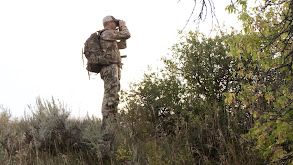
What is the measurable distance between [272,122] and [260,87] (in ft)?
1.61

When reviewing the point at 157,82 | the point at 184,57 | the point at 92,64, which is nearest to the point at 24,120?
the point at 92,64

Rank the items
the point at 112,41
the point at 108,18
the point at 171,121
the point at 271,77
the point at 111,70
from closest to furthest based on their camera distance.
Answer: the point at 271,77 < the point at 171,121 < the point at 111,70 < the point at 112,41 < the point at 108,18

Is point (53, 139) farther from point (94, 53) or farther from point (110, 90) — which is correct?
point (94, 53)

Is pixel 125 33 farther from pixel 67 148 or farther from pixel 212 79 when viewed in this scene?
pixel 67 148

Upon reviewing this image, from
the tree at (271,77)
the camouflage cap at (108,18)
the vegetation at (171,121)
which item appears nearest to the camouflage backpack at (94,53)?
the camouflage cap at (108,18)

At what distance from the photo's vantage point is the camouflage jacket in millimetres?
8586

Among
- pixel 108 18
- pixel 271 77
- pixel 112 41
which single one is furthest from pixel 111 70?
pixel 271 77

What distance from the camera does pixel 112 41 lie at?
8.83m

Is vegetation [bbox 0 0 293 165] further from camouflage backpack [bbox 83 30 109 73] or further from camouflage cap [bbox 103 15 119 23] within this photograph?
camouflage cap [bbox 103 15 119 23]

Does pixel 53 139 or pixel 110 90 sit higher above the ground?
pixel 110 90

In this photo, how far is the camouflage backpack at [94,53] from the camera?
8633 millimetres

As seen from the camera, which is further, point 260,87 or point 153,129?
point 153,129

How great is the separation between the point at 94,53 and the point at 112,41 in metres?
0.56

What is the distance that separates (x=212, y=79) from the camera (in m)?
7.12
